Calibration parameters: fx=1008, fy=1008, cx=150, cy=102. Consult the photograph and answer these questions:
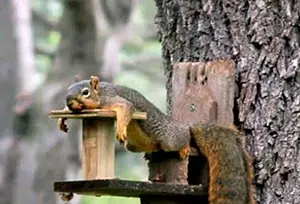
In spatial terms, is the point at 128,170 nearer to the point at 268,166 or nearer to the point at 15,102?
the point at 15,102

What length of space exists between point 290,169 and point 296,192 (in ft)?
0.18

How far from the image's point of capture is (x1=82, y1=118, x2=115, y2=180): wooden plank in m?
2.31

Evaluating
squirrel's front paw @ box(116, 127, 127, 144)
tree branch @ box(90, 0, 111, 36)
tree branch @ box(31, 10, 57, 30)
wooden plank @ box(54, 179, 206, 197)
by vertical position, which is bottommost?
wooden plank @ box(54, 179, 206, 197)

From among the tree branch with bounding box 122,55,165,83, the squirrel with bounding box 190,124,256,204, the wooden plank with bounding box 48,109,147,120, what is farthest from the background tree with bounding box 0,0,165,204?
the wooden plank with bounding box 48,109,147,120

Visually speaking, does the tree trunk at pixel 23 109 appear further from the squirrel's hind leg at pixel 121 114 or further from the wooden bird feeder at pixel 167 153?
the squirrel's hind leg at pixel 121 114

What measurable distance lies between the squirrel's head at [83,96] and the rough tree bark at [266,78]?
0.42m

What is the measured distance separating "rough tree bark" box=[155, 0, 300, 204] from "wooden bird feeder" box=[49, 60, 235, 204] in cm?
4

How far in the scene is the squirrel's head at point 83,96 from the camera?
7.30 ft

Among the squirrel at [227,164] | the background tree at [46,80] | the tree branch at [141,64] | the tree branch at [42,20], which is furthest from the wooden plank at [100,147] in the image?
the tree branch at [42,20]

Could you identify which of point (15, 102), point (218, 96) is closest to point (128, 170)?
point (15, 102)

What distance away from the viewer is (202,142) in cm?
246

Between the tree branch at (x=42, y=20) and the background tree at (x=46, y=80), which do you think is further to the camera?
the tree branch at (x=42, y=20)

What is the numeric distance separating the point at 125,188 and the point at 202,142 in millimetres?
293

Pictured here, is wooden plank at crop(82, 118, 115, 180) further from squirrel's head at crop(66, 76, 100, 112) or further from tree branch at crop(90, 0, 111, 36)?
tree branch at crop(90, 0, 111, 36)
